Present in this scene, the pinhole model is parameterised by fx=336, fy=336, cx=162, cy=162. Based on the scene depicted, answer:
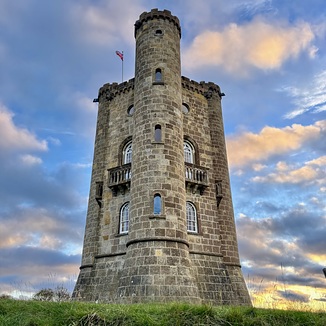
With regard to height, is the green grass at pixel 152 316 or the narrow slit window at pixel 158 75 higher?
the narrow slit window at pixel 158 75

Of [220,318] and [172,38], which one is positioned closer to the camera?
[220,318]

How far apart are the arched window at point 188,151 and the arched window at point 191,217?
10.3 feet

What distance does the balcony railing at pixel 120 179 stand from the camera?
811 inches

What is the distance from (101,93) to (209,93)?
8.33m

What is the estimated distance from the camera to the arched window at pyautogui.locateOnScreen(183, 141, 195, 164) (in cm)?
2230

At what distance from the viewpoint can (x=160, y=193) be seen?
55.5 feet

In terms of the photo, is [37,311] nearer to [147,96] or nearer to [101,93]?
[147,96]

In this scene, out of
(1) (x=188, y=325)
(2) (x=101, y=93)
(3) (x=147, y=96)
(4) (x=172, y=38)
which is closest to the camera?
(1) (x=188, y=325)

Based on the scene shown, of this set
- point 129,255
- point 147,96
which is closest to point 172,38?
point 147,96

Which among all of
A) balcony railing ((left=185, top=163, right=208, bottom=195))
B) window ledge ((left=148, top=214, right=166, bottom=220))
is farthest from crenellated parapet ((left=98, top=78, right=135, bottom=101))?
window ledge ((left=148, top=214, right=166, bottom=220))

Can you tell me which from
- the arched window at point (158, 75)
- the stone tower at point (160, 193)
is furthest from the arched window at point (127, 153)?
the arched window at point (158, 75)

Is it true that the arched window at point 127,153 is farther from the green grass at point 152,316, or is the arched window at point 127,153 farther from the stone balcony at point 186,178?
the green grass at point 152,316

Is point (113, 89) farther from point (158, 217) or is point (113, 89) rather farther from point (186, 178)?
point (158, 217)

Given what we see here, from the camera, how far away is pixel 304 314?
9117 millimetres
